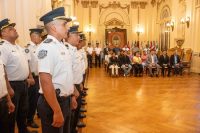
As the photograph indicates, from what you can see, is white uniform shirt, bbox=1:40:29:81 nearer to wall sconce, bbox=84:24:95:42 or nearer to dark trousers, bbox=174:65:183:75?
dark trousers, bbox=174:65:183:75

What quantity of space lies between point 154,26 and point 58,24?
17426 mm

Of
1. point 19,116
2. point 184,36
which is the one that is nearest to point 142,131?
point 19,116

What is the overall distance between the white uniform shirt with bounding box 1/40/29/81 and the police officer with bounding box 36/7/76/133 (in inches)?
50.9

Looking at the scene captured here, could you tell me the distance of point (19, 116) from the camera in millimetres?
3797

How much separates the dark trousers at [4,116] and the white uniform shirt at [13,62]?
25.4 inches

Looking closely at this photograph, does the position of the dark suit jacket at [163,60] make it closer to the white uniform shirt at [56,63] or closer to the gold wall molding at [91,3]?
the gold wall molding at [91,3]

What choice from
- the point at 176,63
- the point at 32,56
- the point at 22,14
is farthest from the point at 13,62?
the point at 176,63

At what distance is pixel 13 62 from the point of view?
142 inches

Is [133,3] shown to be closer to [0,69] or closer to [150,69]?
[150,69]

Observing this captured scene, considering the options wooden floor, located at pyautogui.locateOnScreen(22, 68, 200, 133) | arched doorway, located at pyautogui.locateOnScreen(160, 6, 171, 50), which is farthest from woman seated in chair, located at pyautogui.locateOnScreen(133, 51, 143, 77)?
arched doorway, located at pyautogui.locateOnScreen(160, 6, 171, 50)

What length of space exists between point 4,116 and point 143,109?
347 centimetres

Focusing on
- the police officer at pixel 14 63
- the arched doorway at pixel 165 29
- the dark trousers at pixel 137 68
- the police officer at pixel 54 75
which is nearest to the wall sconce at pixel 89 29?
the arched doorway at pixel 165 29

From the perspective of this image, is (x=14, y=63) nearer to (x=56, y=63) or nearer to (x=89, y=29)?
(x=56, y=63)

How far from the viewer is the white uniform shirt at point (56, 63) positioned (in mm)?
2277
